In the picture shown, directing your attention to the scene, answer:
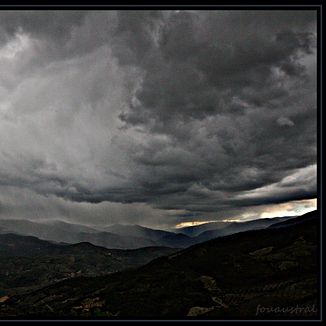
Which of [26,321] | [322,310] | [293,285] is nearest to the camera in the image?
[26,321]

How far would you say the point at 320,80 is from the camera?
68.8 feet

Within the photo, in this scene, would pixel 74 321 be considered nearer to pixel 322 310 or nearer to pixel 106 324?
pixel 106 324

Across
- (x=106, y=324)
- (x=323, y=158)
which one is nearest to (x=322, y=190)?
(x=323, y=158)

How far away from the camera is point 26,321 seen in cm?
1647

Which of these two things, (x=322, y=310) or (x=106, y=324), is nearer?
(x=106, y=324)
